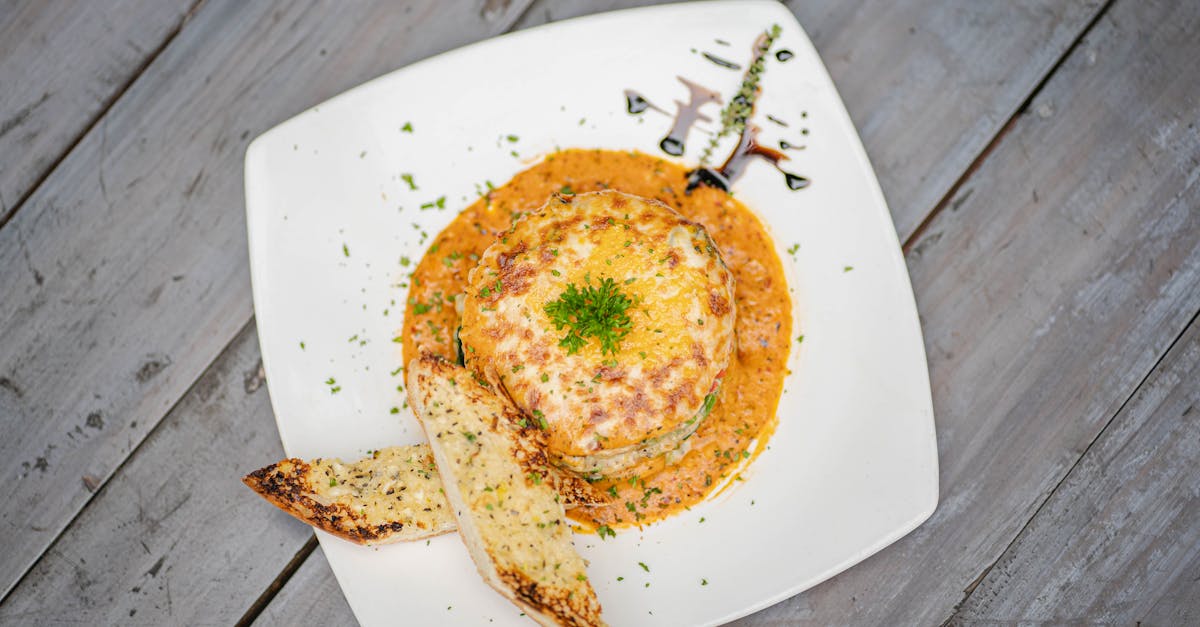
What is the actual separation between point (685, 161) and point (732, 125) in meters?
0.31

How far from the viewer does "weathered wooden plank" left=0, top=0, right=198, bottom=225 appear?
427 cm

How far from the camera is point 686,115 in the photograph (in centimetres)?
408

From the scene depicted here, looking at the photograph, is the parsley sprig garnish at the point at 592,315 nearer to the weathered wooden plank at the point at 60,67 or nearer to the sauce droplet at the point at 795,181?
the sauce droplet at the point at 795,181

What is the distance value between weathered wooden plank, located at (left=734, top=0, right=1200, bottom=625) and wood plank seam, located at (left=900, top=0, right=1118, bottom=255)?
0.13 ft

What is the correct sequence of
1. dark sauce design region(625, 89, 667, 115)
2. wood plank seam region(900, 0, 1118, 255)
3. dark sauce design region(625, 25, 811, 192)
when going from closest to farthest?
dark sauce design region(625, 25, 811, 192)
dark sauce design region(625, 89, 667, 115)
wood plank seam region(900, 0, 1118, 255)

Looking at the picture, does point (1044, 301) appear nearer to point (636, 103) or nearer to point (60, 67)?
point (636, 103)

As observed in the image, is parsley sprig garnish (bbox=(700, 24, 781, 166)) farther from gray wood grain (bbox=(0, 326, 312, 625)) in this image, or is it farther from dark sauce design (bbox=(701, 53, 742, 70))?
gray wood grain (bbox=(0, 326, 312, 625))

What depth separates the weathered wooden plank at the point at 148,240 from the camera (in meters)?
4.17

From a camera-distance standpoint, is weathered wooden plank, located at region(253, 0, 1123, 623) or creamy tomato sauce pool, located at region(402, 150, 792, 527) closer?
creamy tomato sauce pool, located at region(402, 150, 792, 527)

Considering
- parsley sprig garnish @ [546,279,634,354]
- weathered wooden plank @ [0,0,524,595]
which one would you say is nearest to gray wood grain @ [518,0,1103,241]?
parsley sprig garnish @ [546,279,634,354]

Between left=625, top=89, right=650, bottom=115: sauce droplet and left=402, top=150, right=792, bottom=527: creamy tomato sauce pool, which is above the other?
left=625, top=89, right=650, bottom=115: sauce droplet

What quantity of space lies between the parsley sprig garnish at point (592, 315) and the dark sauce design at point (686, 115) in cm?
104

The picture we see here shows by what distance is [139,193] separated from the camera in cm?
425

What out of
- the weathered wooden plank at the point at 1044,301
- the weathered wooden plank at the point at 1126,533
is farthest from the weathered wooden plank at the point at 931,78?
the weathered wooden plank at the point at 1126,533
